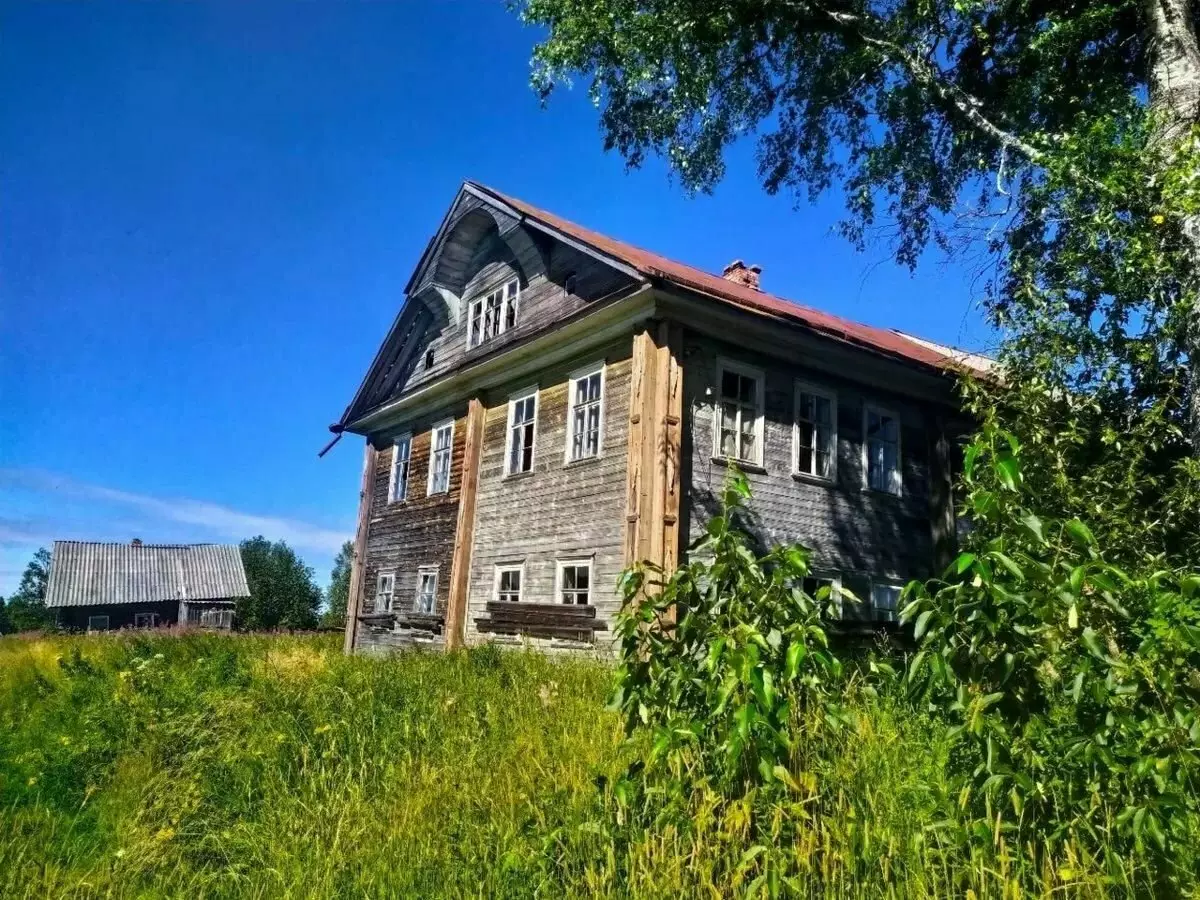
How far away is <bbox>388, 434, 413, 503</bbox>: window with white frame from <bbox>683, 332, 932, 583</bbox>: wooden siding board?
861 centimetres

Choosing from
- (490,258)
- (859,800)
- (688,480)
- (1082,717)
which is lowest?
(859,800)

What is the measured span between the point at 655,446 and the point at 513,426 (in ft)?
14.6

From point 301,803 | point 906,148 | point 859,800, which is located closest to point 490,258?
point 906,148

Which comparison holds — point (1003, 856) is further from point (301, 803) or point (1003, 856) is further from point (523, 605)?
point (523, 605)

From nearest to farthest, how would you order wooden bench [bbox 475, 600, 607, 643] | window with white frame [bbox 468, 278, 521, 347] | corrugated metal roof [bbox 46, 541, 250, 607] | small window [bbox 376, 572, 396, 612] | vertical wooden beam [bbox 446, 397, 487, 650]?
wooden bench [bbox 475, 600, 607, 643] → vertical wooden beam [bbox 446, 397, 487, 650] → window with white frame [bbox 468, 278, 521, 347] → small window [bbox 376, 572, 396, 612] → corrugated metal roof [bbox 46, 541, 250, 607]

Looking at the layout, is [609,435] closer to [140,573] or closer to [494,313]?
[494,313]

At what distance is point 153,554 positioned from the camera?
48219 millimetres

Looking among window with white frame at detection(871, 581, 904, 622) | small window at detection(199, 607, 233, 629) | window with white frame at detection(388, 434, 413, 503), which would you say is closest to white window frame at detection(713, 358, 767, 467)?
window with white frame at detection(871, 581, 904, 622)

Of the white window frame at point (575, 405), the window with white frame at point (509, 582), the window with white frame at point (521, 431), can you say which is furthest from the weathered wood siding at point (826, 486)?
the window with white frame at point (509, 582)

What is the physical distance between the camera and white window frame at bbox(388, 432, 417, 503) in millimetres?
18016

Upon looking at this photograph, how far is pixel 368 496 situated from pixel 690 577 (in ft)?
55.3

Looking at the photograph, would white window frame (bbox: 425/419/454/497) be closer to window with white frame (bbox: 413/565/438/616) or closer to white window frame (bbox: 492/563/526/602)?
window with white frame (bbox: 413/565/438/616)

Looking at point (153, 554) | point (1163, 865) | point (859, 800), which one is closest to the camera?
point (1163, 865)

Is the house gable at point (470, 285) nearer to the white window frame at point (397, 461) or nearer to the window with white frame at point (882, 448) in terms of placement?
the white window frame at point (397, 461)
